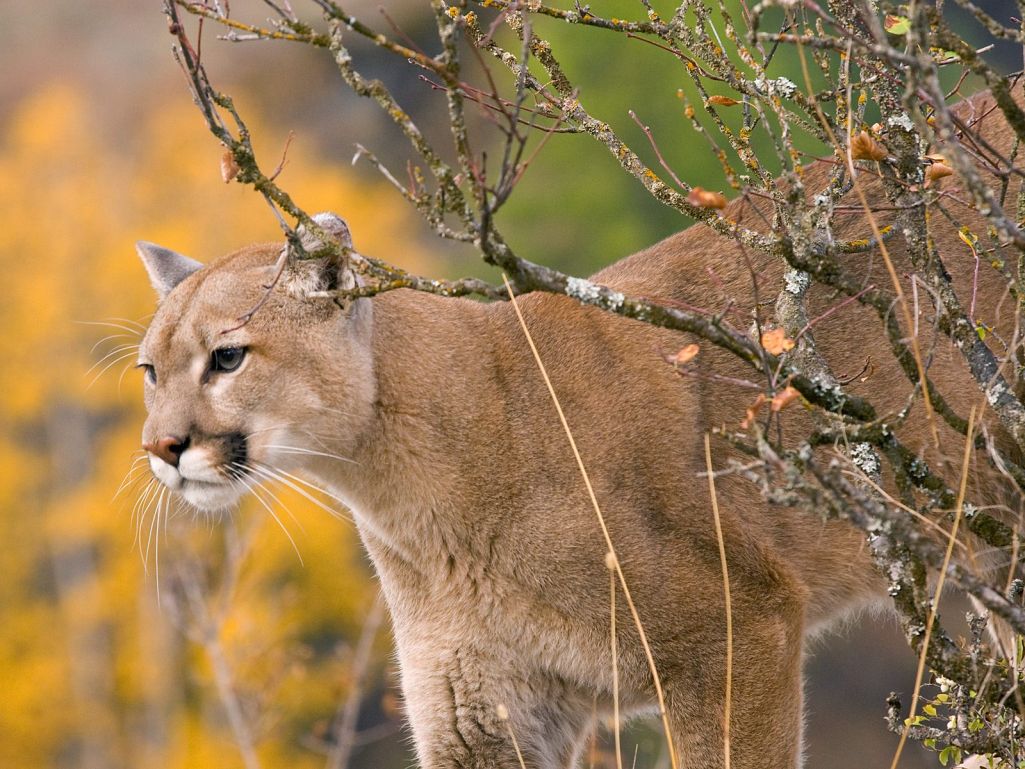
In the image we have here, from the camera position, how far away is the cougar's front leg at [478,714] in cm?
437

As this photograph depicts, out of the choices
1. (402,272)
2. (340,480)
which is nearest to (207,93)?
(402,272)

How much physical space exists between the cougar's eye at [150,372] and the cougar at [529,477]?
24 millimetres

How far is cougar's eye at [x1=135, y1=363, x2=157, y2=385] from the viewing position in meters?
4.36

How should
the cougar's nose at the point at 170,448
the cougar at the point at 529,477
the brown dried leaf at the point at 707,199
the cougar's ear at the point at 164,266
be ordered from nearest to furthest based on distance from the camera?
the brown dried leaf at the point at 707,199 → the cougar's nose at the point at 170,448 → the cougar at the point at 529,477 → the cougar's ear at the point at 164,266

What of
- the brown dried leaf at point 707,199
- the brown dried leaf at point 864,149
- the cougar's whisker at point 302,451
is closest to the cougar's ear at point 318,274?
the cougar's whisker at point 302,451

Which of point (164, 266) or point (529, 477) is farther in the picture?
point (164, 266)

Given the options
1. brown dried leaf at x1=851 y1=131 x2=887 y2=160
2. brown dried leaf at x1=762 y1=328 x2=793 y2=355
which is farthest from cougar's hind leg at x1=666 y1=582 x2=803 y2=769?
brown dried leaf at x1=851 y1=131 x2=887 y2=160

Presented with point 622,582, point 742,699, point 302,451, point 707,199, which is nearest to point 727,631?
point 742,699

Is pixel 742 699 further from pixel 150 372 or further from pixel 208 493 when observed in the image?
pixel 150 372

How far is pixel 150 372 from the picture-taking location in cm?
439

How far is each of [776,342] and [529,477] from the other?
1426 mm

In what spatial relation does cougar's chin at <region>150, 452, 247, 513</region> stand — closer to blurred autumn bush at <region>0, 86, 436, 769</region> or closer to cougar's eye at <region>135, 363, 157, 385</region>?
cougar's eye at <region>135, 363, 157, 385</region>

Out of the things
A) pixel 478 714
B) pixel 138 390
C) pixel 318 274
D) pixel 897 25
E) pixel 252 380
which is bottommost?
pixel 478 714

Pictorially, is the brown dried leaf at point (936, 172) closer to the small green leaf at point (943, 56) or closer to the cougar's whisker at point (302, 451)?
the small green leaf at point (943, 56)
